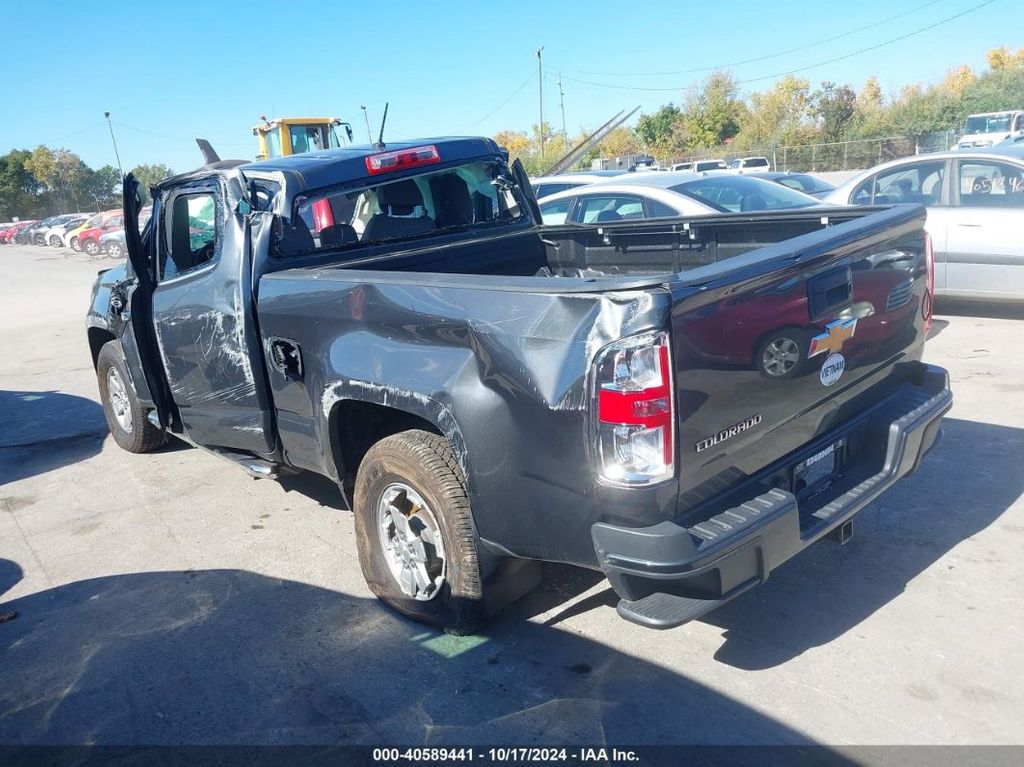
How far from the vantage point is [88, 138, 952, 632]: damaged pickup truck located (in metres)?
2.79

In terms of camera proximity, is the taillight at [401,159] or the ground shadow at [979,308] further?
the ground shadow at [979,308]

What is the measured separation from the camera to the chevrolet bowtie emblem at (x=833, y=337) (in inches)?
126

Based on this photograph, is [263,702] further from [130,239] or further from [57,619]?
[130,239]

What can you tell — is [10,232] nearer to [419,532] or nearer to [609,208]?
[609,208]

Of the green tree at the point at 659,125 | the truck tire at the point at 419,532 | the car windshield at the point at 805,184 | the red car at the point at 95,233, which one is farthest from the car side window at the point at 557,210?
the green tree at the point at 659,125

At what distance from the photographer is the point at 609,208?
905cm

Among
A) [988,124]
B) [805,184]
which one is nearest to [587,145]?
[805,184]

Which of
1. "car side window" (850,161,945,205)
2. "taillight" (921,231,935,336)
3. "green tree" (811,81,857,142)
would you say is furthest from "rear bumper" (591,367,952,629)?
"green tree" (811,81,857,142)

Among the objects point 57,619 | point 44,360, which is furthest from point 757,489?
point 44,360

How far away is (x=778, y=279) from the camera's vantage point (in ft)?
9.89

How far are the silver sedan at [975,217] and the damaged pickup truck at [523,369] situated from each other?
472cm

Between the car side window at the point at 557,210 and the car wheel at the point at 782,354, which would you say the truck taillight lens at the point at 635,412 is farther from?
the car side window at the point at 557,210

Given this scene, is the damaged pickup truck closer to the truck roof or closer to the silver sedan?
the truck roof

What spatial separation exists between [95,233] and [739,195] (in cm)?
3468
